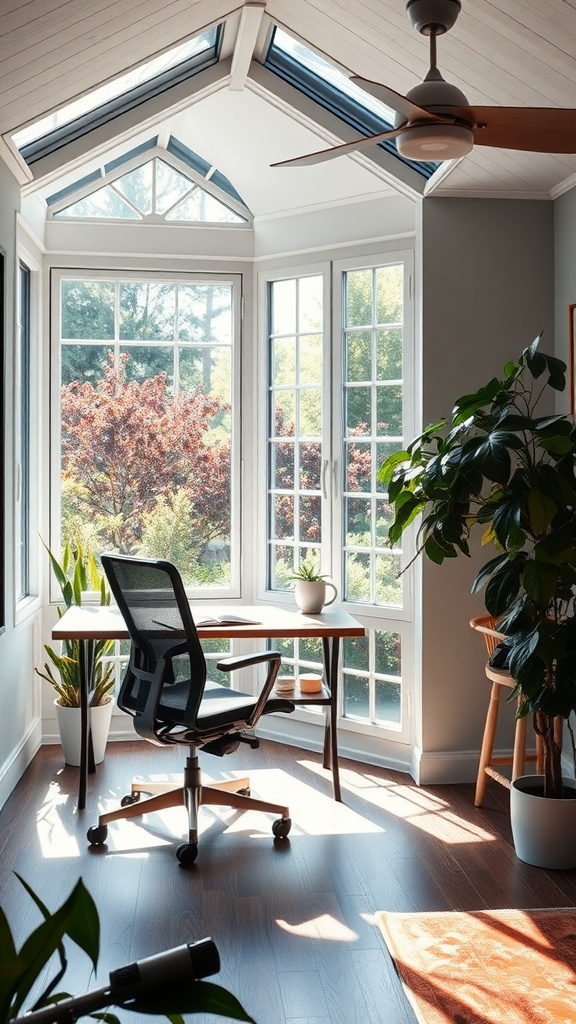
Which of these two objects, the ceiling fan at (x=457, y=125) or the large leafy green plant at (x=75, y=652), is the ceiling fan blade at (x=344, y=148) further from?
the large leafy green plant at (x=75, y=652)

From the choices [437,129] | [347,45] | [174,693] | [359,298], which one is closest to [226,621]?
[174,693]

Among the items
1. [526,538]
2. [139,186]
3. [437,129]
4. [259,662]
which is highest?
[139,186]

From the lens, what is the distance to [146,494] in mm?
4902

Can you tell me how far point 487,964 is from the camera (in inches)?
102

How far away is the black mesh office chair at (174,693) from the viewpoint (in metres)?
3.26

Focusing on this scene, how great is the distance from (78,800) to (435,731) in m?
1.60

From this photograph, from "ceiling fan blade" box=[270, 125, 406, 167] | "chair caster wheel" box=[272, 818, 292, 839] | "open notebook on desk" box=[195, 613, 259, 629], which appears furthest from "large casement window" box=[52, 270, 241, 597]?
"ceiling fan blade" box=[270, 125, 406, 167]

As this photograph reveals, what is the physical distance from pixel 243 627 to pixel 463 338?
164 centimetres

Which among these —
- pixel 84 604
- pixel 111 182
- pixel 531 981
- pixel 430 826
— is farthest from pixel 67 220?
pixel 531 981

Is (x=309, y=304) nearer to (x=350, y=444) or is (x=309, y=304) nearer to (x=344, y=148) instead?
(x=350, y=444)

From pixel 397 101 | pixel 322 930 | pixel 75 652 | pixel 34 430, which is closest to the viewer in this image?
pixel 397 101

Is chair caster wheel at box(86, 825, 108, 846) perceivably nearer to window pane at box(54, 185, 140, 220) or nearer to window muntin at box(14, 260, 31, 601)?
window muntin at box(14, 260, 31, 601)

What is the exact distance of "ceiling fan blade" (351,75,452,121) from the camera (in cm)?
222

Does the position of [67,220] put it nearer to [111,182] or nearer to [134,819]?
[111,182]
